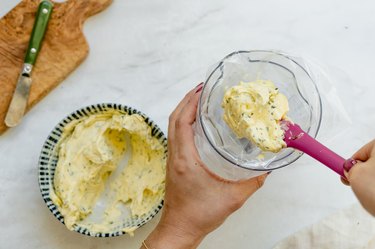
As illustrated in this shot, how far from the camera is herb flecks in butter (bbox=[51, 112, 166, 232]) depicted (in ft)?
2.78

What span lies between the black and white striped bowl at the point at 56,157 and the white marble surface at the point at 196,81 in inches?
2.1

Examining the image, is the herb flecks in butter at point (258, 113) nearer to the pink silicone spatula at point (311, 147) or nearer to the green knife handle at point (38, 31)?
the pink silicone spatula at point (311, 147)

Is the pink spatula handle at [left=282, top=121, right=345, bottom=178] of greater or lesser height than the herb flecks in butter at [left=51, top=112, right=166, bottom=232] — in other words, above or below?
above

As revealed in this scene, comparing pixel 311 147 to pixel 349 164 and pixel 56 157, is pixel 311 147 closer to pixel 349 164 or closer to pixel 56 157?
pixel 349 164

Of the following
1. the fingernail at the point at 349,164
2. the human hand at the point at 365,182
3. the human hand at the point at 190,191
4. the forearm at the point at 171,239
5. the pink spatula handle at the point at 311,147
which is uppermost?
the human hand at the point at 365,182

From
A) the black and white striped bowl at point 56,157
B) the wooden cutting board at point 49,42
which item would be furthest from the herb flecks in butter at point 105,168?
the wooden cutting board at point 49,42

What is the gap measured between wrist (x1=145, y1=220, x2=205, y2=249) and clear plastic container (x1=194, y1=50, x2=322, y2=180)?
109 millimetres

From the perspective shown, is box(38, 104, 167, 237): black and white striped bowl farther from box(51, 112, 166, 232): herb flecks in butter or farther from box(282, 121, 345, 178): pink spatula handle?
box(282, 121, 345, 178): pink spatula handle

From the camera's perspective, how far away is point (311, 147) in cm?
63

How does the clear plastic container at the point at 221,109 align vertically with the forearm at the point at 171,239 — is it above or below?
above

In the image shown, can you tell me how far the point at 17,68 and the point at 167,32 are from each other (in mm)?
286

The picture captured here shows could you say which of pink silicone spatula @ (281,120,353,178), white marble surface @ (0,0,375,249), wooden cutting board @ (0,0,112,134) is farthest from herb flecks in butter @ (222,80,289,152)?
wooden cutting board @ (0,0,112,134)

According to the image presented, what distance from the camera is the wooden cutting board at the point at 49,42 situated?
2.95ft

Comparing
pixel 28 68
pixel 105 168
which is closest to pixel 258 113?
pixel 105 168
